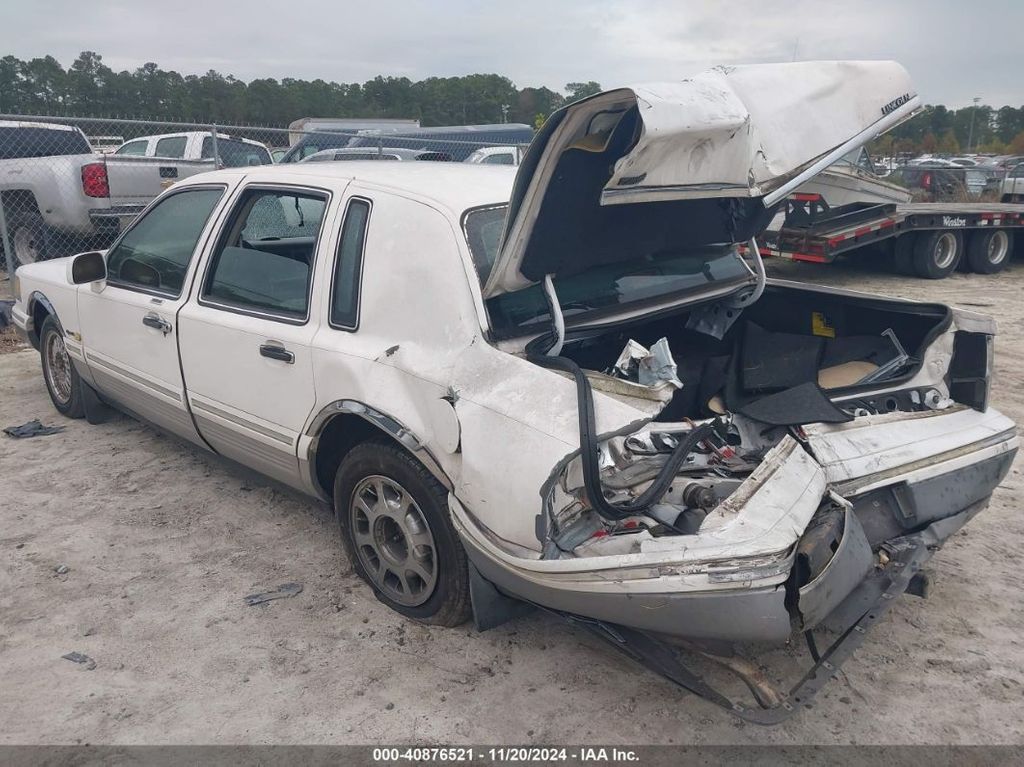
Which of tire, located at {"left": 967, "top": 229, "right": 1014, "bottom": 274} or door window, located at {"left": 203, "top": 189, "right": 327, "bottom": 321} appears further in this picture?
tire, located at {"left": 967, "top": 229, "right": 1014, "bottom": 274}

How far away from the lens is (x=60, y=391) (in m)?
5.61

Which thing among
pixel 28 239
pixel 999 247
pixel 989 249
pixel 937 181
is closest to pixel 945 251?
pixel 989 249

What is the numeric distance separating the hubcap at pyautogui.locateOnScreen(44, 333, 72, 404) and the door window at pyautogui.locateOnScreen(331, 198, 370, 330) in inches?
121

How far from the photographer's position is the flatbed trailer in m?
10.9

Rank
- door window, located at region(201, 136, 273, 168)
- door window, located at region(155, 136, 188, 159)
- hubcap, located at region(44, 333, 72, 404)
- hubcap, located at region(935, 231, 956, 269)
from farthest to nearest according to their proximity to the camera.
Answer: door window, located at region(155, 136, 188, 159), door window, located at region(201, 136, 273, 168), hubcap, located at region(935, 231, 956, 269), hubcap, located at region(44, 333, 72, 404)

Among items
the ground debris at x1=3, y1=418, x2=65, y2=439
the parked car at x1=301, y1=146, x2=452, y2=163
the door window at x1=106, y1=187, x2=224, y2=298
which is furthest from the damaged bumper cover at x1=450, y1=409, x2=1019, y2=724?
the parked car at x1=301, y1=146, x2=452, y2=163

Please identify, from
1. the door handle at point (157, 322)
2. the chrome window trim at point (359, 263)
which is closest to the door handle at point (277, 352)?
the chrome window trim at point (359, 263)

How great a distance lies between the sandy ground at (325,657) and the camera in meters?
2.67

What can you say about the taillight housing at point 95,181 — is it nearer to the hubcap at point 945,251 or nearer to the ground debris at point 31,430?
the ground debris at point 31,430

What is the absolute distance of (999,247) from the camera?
12.8 meters

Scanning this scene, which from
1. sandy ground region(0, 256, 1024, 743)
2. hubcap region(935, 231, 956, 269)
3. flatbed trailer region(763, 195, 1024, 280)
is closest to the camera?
sandy ground region(0, 256, 1024, 743)

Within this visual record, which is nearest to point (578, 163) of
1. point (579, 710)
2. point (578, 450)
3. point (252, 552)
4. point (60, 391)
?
point (578, 450)

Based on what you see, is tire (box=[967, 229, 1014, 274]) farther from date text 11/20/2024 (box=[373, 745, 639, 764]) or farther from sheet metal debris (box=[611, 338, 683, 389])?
date text 11/20/2024 (box=[373, 745, 639, 764])

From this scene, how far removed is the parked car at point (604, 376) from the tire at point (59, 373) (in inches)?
61.5
